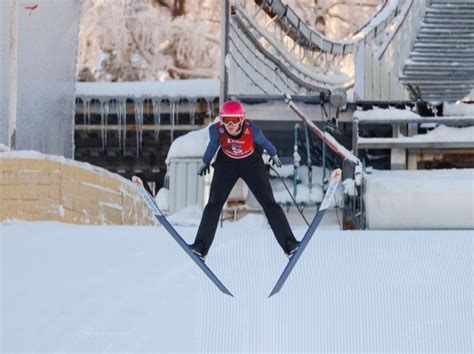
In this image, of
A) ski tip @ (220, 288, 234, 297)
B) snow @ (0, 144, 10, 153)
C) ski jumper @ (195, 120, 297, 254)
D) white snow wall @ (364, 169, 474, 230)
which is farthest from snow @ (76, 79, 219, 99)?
ski tip @ (220, 288, 234, 297)

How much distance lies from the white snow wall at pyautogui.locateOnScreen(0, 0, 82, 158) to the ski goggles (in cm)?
456

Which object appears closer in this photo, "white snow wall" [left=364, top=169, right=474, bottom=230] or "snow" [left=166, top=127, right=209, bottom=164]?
"white snow wall" [left=364, top=169, right=474, bottom=230]

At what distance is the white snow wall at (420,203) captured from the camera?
13.6 m

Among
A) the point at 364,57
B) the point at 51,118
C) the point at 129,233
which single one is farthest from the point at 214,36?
the point at 129,233

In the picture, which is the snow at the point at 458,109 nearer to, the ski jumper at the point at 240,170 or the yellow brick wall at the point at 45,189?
the yellow brick wall at the point at 45,189

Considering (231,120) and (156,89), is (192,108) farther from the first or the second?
(231,120)

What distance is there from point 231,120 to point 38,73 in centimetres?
607

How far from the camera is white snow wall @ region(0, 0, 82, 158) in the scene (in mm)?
13633

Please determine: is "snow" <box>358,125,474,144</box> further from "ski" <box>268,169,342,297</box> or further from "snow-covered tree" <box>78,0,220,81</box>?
"snow-covered tree" <box>78,0,220,81</box>

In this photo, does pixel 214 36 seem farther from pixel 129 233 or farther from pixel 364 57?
pixel 129 233

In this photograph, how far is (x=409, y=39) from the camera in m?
19.2

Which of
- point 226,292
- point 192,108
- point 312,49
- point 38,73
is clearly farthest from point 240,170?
point 312,49

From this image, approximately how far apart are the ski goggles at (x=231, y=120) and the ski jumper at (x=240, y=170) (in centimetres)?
14

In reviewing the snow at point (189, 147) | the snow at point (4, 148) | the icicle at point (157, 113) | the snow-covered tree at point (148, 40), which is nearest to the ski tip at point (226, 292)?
the snow at point (4, 148)
